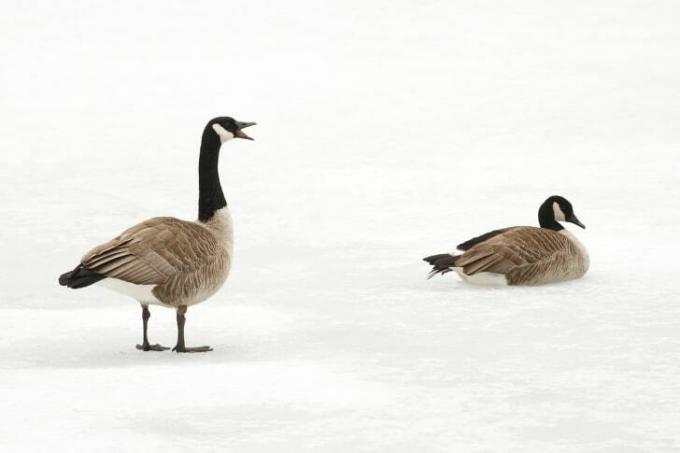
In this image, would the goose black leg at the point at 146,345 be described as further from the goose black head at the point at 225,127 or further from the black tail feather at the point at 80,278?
the goose black head at the point at 225,127

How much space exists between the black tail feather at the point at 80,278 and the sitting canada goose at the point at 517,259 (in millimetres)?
3212

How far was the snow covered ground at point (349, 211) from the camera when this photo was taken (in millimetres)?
7285

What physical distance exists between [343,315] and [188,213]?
15.4 feet

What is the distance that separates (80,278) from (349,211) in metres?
5.86

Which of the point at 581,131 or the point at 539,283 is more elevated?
the point at 581,131

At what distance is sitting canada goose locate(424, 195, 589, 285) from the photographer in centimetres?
1050

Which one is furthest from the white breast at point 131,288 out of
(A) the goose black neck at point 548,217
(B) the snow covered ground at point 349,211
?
(A) the goose black neck at point 548,217

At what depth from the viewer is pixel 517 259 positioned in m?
10.5

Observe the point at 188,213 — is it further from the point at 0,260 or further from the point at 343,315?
the point at 343,315

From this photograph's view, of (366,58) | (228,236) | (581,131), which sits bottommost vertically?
(228,236)

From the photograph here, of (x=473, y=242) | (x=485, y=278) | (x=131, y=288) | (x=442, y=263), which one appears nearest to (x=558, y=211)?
(x=473, y=242)

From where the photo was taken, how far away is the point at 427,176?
15.4 meters

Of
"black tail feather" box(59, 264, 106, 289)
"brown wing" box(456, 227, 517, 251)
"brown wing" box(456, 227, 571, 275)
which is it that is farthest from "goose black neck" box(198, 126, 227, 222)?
"brown wing" box(456, 227, 517, 251)

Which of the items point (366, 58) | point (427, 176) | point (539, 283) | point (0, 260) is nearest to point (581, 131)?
point (427, 176)
